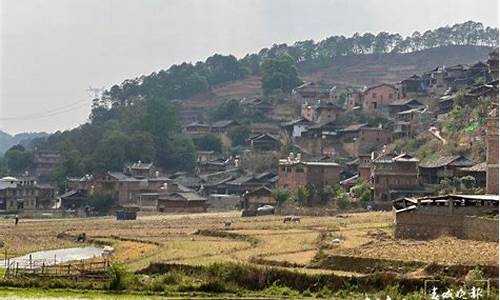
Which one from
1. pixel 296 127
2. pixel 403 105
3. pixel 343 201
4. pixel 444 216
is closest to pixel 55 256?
pixel 444 216

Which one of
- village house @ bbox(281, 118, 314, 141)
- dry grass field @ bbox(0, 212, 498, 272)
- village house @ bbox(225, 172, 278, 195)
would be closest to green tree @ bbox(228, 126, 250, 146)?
village house @ bbox(281, 118, 314, 141)

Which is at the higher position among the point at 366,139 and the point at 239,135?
the point at 366,139

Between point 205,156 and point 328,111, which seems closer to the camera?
point 328,111

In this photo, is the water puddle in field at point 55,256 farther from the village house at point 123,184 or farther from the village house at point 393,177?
the village house at point 123,184

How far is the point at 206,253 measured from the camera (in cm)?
3036

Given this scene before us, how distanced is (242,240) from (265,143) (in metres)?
38.6

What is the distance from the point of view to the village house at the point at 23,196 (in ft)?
221

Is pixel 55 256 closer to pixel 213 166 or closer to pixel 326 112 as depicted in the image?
pixel 213 166

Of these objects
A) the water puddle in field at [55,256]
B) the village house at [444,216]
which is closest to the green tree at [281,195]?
the water puddle in field at [55,256]

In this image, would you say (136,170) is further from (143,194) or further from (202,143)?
(202,143)

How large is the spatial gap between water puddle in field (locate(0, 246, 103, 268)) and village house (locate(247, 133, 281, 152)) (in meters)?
36.8

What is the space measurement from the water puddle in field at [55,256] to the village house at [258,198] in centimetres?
2184

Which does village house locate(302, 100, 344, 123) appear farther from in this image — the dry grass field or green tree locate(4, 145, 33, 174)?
green tree locate(4, 145, 33, 174)

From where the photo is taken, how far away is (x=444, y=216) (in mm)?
29953
